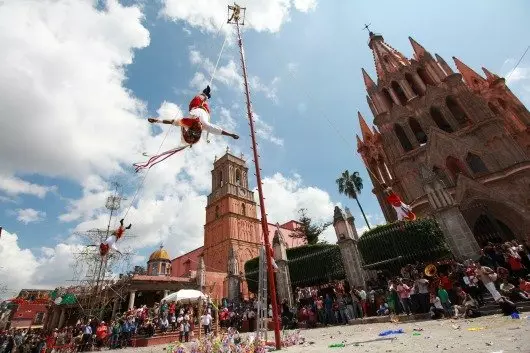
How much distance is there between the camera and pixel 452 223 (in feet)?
46.3

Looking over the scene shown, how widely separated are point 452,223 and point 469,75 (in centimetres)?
2037

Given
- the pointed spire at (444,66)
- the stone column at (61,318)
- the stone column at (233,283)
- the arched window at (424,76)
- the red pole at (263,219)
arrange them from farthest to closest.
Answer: the stone column at (61,318) → the arched window at (424,76) → the pointed spire at (444,66) → the stone column at (233,283) → the red pole at (263,219)

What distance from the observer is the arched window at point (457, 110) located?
23659 millimetres

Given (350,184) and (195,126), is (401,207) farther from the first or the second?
(350,184)

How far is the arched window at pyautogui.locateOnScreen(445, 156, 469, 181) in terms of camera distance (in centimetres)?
2150

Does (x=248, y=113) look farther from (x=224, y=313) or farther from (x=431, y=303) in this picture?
(x=224, y=313)

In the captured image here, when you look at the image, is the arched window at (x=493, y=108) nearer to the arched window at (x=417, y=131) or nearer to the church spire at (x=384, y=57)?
the arched window at (x=417, y=131)

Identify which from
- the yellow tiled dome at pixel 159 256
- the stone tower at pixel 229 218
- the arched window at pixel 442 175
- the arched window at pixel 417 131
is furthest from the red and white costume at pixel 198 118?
the yellow tiled dome at pixel 159 256

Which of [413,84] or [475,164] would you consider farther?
[413,84]

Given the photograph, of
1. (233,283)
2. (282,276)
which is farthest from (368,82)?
(233,283)

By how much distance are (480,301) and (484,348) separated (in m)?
7.72

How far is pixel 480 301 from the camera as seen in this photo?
11070 mm

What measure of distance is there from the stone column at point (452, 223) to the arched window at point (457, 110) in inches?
455

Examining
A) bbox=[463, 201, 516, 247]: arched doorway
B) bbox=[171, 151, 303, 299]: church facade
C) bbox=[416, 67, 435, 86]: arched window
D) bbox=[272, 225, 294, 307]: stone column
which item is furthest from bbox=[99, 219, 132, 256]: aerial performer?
bbox=[171, 151, 303, 299]: church facade
